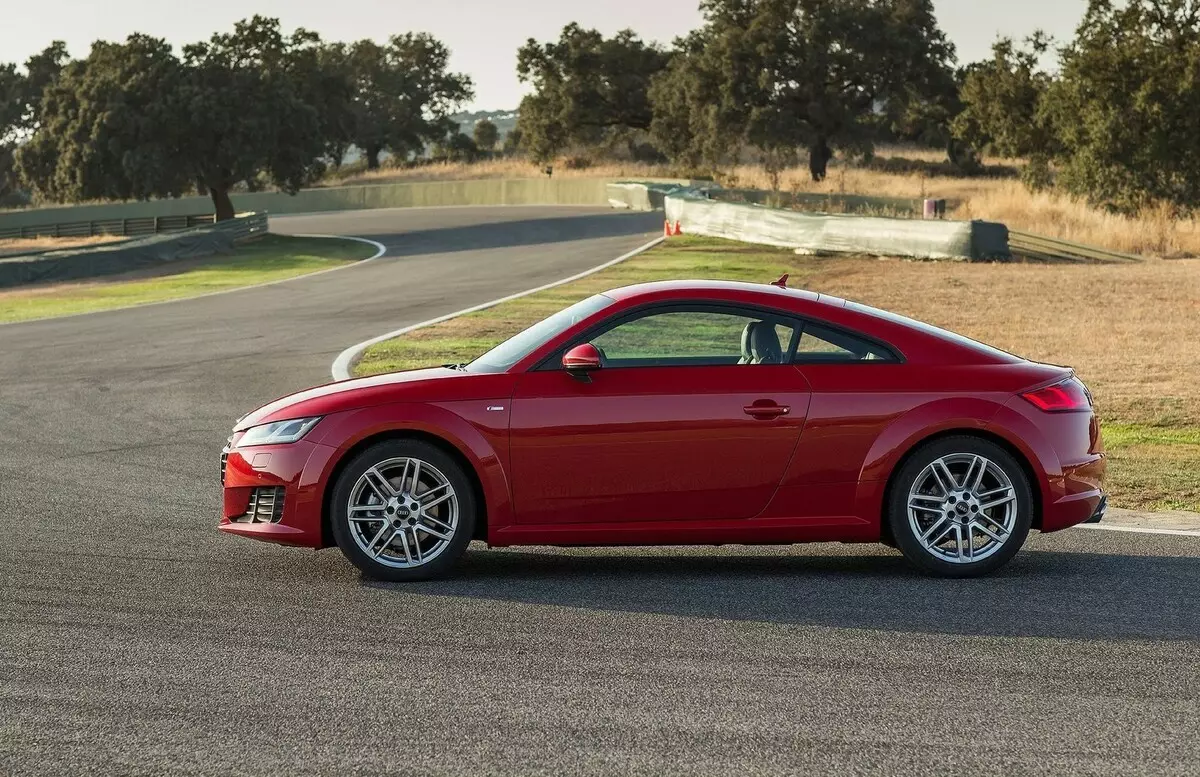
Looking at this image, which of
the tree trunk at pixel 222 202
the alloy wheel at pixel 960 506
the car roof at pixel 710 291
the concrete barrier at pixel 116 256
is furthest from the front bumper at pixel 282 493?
the tree trunk at pixel 222 202

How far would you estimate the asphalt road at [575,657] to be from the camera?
5.03m

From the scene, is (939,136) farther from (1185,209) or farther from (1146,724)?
(1146,724)

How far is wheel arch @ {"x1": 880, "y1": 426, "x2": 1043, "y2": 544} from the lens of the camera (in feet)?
25.0

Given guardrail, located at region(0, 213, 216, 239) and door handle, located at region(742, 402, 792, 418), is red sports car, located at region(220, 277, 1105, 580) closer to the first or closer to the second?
door handle, located at region(742, 402, 792, 418)

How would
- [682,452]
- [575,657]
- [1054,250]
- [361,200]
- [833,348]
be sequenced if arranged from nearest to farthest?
[575,657], [682,452], [833,348], [1054,250], [361,200]

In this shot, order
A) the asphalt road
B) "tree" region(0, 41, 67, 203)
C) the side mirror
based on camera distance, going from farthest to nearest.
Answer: "tree" region(0, 41, 67, 203), the side mirror, the asphalt road

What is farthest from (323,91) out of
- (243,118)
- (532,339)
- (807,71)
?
(532,339)

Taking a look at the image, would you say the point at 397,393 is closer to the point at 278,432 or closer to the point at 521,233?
Answer: the point at 278,432

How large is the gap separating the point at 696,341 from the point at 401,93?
112 m

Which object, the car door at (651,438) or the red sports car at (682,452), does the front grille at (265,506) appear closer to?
the red sports car at (682,452)

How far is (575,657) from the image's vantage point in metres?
6.18

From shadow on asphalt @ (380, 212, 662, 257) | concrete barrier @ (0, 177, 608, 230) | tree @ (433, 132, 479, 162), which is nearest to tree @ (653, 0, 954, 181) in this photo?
concrete barrier @ (0, 177, 608, 230)

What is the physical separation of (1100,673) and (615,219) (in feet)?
146

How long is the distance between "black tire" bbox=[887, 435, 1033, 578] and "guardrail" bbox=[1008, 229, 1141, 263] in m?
26.0
